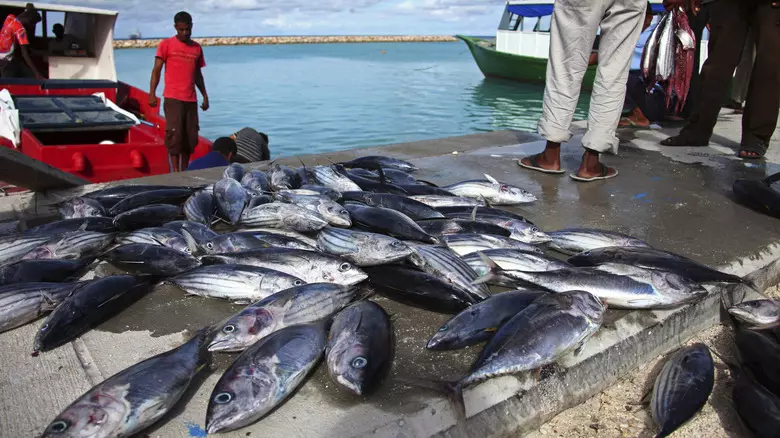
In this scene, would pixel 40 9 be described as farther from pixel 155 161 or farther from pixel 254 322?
pixel 254 322

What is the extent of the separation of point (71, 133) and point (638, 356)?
348 inches

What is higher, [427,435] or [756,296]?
[756,296]

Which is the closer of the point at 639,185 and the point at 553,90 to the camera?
the point at 639,185

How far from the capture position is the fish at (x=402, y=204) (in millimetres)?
3408

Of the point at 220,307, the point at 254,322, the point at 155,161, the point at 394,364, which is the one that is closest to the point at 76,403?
the point at 254,322

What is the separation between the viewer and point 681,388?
2.03m

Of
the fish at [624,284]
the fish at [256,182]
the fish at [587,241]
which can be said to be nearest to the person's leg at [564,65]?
the fish at [587,241]

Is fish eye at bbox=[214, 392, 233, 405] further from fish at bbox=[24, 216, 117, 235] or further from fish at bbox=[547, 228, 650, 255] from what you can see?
fish at bbox=[547, 228, 650, 255]

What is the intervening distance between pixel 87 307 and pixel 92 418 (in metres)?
0.80

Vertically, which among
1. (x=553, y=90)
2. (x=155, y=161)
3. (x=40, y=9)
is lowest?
(x=155, y=161)

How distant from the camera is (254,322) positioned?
2152 mm

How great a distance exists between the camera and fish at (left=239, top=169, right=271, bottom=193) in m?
3.92

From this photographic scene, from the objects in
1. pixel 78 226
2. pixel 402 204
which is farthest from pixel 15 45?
pixel 402 204

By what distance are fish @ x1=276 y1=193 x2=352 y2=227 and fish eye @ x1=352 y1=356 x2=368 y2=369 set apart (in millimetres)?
1353
